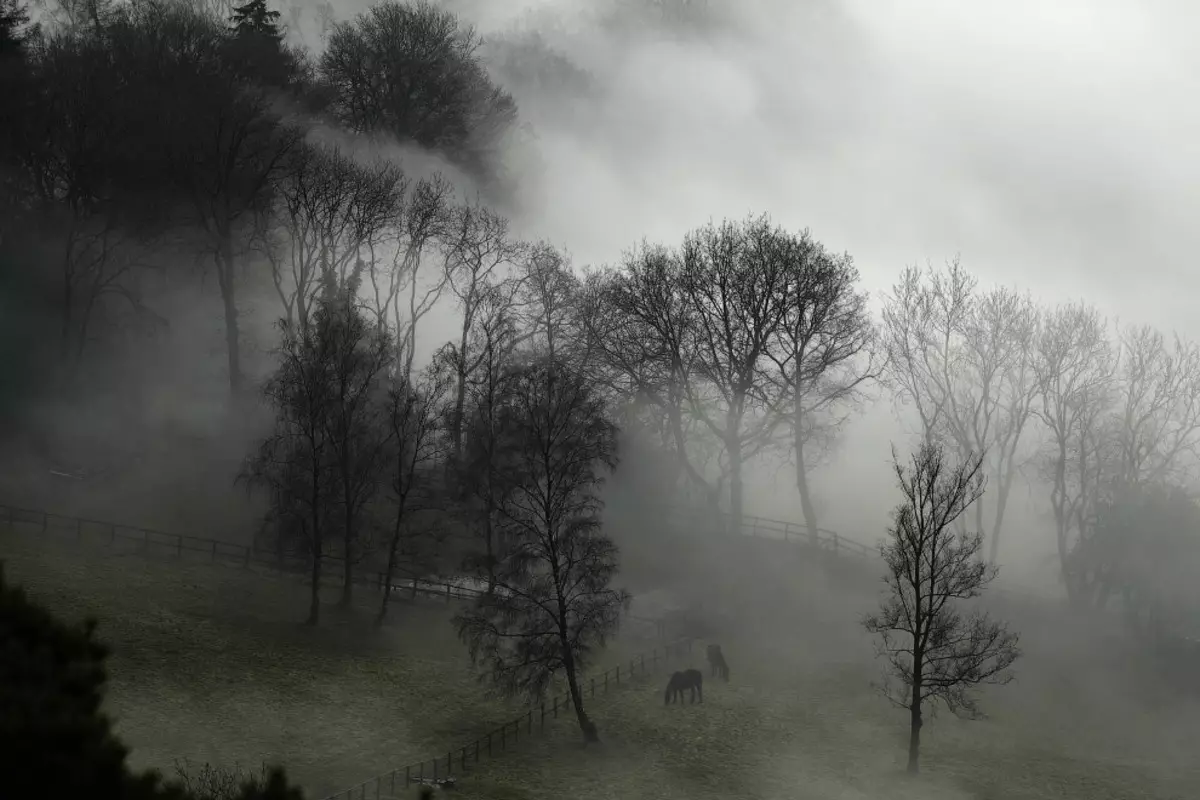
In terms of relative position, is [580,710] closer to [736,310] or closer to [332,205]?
[736,310]

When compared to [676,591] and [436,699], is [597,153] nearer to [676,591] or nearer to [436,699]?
[676,591]

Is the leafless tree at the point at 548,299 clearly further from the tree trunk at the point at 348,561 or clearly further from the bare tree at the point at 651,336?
the tree trunk at the point at 348,561

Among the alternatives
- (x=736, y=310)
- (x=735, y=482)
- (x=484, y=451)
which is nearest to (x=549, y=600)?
(x=484, y=451)

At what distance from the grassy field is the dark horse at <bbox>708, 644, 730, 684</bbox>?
0.46 meters

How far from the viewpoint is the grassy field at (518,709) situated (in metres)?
29.4

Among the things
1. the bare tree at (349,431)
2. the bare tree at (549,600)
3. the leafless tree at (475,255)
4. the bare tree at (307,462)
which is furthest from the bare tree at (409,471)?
the leafless tree at (475,255)

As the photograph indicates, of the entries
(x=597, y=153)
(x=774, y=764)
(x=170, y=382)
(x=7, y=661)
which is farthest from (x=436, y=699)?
(x=597, y=153)

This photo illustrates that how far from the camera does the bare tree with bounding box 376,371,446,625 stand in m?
39.3

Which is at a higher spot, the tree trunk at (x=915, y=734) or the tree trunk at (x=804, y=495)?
the tree trunk at (x=804, y=495)

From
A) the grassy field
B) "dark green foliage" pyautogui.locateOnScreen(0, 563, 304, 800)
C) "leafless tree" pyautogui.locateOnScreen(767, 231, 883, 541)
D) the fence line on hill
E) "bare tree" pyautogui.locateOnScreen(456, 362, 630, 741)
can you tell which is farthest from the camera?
"leafless tree" pyautogui.locateOnScreen(767, 231, 883, 541)

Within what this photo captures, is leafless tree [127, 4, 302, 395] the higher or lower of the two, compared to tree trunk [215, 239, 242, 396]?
higher

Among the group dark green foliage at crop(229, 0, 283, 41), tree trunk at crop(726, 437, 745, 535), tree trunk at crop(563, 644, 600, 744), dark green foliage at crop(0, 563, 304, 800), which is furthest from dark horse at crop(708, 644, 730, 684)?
dark green foliage at crop(229, 0, 283, 41)

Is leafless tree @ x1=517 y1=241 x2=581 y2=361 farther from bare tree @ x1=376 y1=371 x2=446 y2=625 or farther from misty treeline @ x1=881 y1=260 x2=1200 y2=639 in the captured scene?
misty treeline @ x1=881 y1=260 x2=1200 y2=639

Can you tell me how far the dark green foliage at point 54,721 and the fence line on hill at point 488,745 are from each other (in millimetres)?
15724
